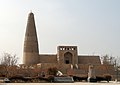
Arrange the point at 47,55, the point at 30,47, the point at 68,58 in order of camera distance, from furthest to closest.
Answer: the point at 30,47
the point at 68,58
the point at 47,55

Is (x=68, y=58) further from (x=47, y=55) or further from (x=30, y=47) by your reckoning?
(x=30, y=47)

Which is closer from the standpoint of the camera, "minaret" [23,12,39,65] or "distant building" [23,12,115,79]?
"distant building" [23,12,115,79]

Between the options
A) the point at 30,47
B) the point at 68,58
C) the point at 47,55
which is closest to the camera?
the point at 47,55

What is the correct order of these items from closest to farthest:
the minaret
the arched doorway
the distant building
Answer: the distant building, the arched doorway, the minaret

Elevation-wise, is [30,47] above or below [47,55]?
above

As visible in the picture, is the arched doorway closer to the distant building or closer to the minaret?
the distant building

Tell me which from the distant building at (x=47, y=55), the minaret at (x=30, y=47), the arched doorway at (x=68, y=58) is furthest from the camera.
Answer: the minaret at (x=30, y=47)

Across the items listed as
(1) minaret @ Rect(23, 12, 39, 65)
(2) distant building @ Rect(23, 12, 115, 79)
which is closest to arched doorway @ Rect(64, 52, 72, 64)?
(2) distant building @ Rect(23, 12, 115, 79)

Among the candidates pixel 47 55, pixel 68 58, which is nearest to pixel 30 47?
pixel 47 55

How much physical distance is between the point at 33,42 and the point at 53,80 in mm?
24766

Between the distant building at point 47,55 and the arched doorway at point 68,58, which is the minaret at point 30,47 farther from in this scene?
the arched doorway at point 68,58

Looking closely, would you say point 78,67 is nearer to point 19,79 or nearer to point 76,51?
point 76,51

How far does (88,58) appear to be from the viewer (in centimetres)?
5900

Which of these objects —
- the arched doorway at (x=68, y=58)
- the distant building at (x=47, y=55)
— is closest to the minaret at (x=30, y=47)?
the distant building at (x=47, y=55)
